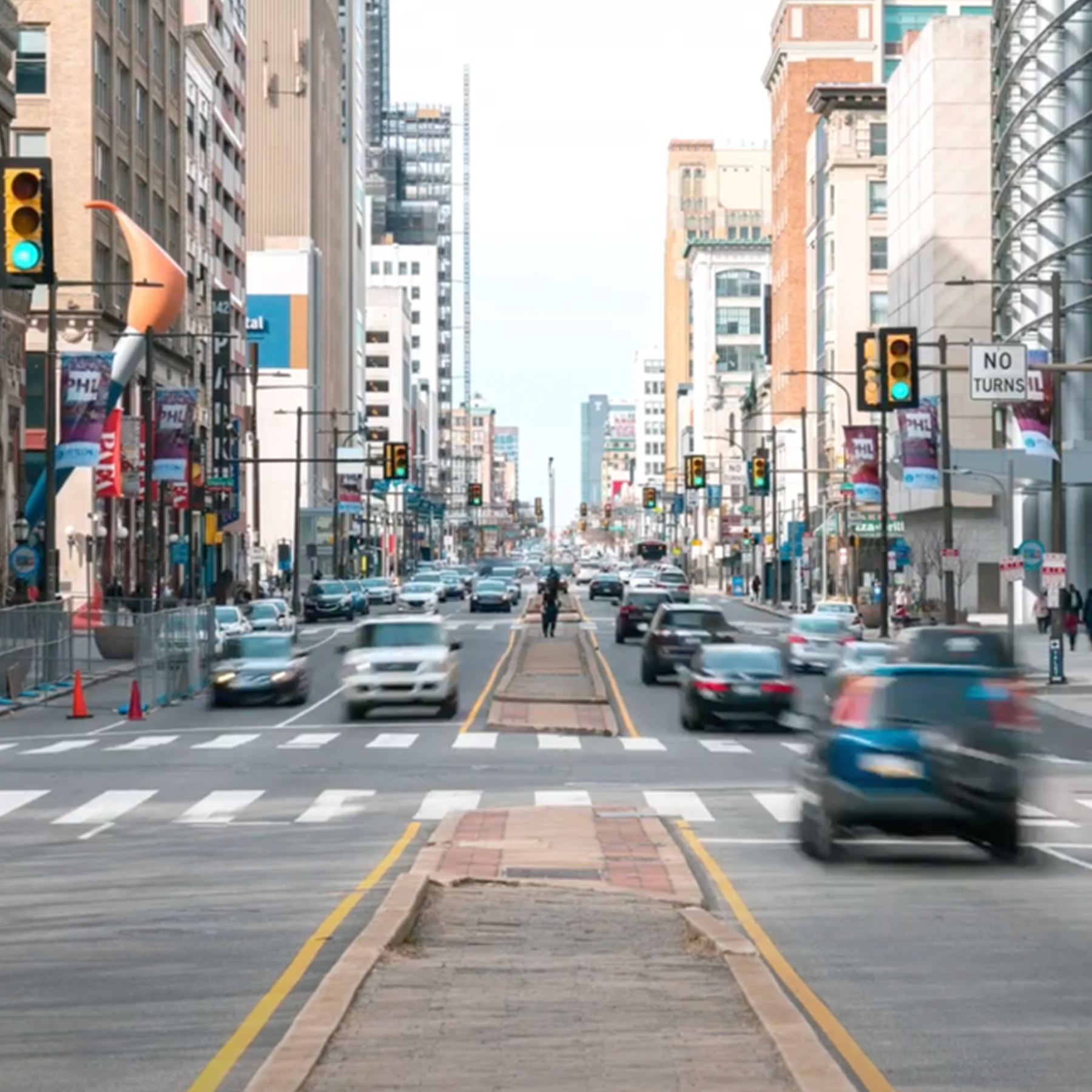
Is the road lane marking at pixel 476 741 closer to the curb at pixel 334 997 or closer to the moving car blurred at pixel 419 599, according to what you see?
the curb at pixel 334 997

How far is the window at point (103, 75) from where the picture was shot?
8112 centimetres

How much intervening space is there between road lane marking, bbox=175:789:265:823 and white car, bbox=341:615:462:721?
12.6 m

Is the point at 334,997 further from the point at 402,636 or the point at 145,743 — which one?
the point at 402,636

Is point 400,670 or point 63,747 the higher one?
point 400,670

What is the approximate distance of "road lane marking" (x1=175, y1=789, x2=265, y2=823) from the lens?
23.1 meters

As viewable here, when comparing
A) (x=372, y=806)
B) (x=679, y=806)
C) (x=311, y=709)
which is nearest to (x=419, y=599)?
(x=311, y=709)

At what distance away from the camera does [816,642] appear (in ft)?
172

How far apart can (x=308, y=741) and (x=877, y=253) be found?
9263 centimetres

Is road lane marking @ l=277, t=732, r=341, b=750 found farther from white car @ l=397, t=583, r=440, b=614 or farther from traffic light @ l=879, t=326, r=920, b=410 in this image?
white car @ l=397, t=583, r=440, b=614

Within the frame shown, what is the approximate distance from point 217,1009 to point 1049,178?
72.4 metres

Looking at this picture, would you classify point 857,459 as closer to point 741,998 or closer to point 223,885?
point 223,885

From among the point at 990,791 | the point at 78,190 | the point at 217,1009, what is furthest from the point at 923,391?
the point at 217,1009

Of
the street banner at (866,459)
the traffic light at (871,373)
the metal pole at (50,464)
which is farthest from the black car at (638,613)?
the traffic light at (871,373)

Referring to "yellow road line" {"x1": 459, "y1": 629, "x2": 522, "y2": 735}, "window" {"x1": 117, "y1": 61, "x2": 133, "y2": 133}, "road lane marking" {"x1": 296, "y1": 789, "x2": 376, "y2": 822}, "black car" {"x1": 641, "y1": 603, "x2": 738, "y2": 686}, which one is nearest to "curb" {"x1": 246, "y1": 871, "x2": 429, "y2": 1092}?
"road lane marking" {"x1": 296, "y1": 789, "x2": 376, "y2": 822}
